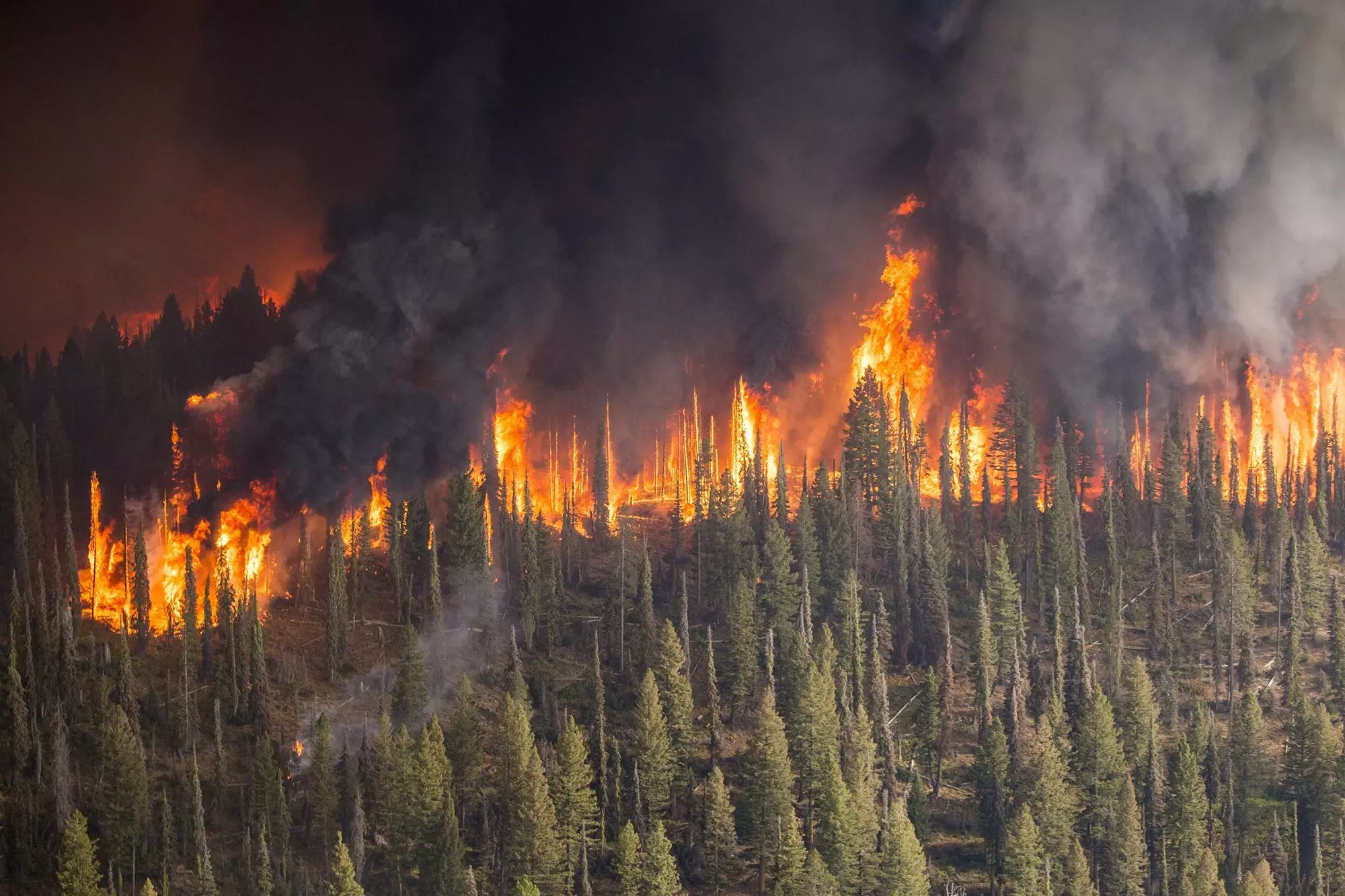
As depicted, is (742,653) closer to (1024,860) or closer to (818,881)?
(818,881)

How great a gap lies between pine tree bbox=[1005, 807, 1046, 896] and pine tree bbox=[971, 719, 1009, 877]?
3.64 metres

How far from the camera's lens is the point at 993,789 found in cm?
15362

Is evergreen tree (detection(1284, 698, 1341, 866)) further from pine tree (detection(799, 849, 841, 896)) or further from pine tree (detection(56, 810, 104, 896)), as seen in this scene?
pine tree (detection(56, 810, 104, 896))

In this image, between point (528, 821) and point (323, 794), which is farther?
point (323, 794)

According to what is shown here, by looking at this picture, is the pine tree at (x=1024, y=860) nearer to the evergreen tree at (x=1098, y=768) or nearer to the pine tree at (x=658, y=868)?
the evergreen tree at (x=1098, y=768)

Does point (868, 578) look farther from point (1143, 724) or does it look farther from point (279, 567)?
point (279, 567)

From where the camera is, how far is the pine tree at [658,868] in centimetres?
13575

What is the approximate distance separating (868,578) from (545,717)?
41964mm

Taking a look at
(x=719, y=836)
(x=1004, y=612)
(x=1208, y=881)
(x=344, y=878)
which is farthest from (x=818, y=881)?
(x=1004, y=612)

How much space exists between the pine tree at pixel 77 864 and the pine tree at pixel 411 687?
34.3m

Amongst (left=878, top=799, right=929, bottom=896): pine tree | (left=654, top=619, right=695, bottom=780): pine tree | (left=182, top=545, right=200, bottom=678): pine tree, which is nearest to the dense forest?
(left=878, top=799, right=929, bottom=896): pine tree

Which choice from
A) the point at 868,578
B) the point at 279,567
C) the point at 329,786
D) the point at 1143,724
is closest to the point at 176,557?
the point at 279,567

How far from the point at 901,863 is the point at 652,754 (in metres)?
22.4

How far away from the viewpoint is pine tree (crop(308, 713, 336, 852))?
141 m
